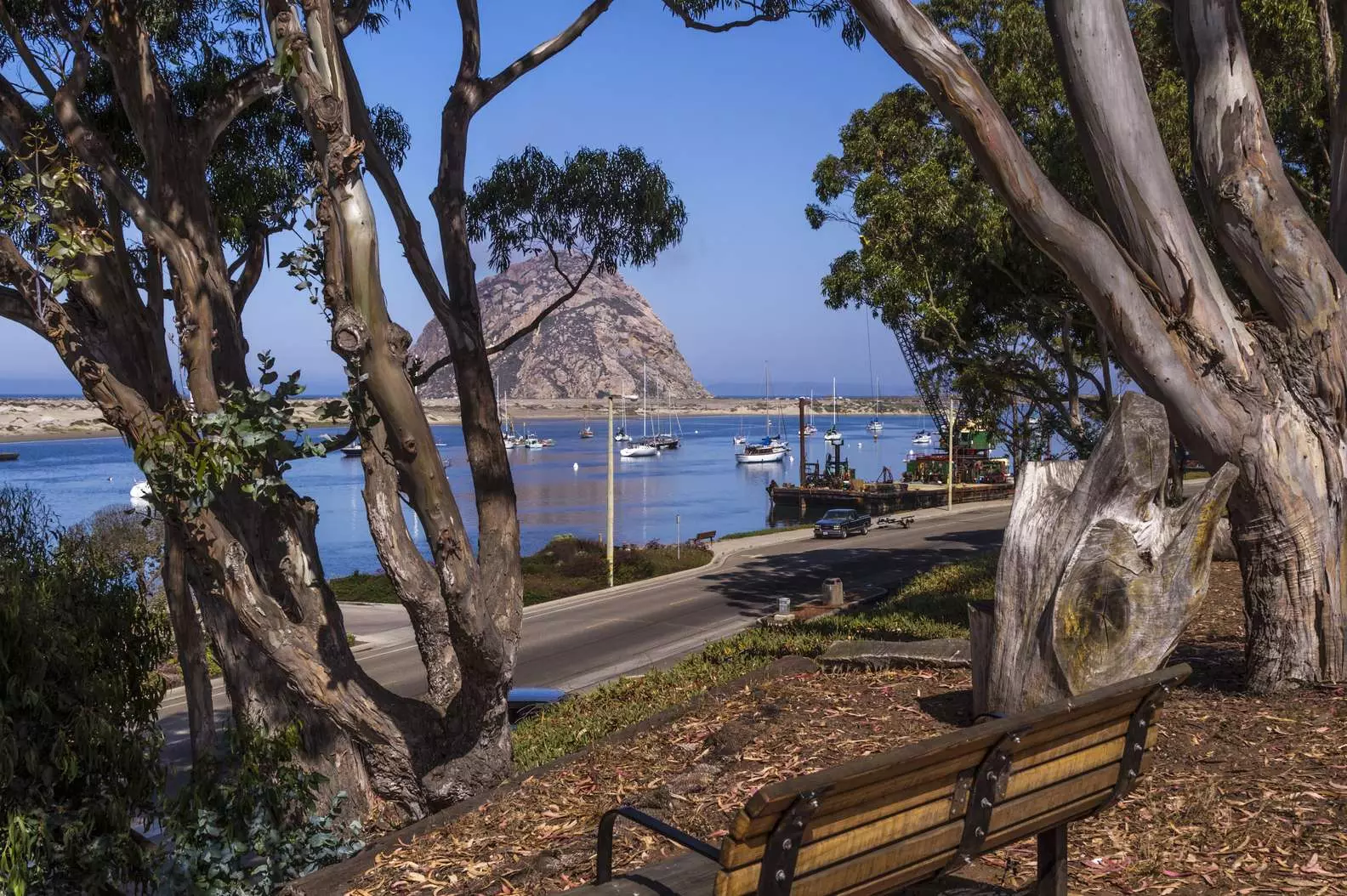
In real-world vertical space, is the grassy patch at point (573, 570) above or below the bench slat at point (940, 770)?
below

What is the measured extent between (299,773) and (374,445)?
85.2 inches

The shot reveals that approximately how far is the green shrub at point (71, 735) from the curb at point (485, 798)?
1.65 metres

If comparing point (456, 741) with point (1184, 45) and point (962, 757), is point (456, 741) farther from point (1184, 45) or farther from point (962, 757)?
point (1184, 45)

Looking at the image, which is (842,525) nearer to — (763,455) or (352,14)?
(352,14)

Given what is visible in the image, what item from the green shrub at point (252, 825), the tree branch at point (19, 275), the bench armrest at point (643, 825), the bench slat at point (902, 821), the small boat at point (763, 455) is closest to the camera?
the bench slat at point (902, 821)

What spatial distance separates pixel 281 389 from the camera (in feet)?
19.2

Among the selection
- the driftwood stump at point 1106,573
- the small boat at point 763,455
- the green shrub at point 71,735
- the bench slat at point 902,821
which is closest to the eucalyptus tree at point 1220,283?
the driftwood stump at point 1106,573

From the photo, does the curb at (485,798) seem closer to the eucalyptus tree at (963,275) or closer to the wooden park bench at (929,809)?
the wooden park bench at (929,809)

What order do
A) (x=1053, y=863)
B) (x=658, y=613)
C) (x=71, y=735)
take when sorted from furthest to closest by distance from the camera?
(x=658, y=613) < (x=71, y=735) < (x=1053, y=863)

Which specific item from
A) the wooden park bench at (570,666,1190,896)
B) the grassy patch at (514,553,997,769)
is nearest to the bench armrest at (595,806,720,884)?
the wooden park bench at (570,666,1190,896)

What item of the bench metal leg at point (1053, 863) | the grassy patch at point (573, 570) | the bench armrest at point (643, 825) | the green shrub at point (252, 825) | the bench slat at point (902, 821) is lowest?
the grassy patch at point (573, 570)

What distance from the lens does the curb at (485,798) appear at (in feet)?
16.4

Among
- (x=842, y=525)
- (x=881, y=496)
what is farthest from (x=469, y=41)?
(x=881, y=496)

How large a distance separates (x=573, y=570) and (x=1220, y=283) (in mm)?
26391
